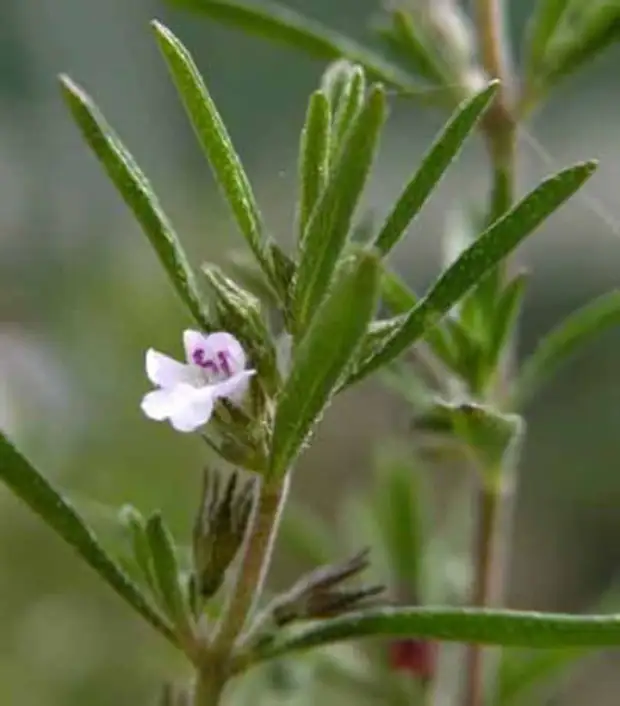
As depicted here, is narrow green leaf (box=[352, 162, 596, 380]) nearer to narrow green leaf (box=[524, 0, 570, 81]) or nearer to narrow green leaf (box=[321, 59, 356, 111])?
narrow green leaf (box=[321, 59, 356, 111])

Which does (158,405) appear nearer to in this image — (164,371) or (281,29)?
(164,371)

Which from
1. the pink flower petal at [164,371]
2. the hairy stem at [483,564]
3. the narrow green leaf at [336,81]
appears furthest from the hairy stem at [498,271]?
the pink flower petal at [164,371]

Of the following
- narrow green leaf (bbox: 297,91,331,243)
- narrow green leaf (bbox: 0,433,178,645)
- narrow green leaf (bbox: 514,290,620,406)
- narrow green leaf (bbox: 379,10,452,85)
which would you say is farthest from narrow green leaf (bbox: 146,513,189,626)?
narrow green leaf (bbox: 379,10,452,85)

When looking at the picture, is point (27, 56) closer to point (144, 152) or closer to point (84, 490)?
point (144, 152)

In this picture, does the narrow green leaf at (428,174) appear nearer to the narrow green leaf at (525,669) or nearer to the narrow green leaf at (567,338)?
the narrow green leaf at (567,338)

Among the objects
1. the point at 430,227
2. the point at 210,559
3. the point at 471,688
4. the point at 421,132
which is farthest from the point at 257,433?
the point at 421,132

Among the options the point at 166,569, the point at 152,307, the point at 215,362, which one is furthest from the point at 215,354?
the point at 152,307

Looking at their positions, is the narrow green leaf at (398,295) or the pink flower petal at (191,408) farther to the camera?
the narrow green leaf at (398,295)
